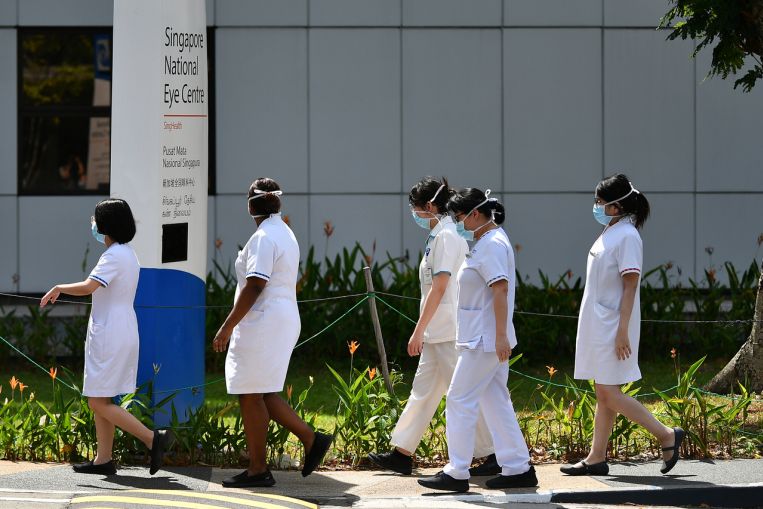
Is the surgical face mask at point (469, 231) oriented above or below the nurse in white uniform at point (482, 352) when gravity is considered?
above

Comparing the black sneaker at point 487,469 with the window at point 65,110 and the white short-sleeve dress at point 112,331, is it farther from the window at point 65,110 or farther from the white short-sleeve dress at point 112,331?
the window at point 65,110

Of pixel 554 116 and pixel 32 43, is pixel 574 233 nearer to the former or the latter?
pixel 554 116

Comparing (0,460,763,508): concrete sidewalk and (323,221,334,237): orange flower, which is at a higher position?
(323,221,334,237): orange flower

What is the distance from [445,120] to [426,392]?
684 cm

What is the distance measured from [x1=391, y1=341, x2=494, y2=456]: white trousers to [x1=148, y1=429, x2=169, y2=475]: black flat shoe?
1.43 meters

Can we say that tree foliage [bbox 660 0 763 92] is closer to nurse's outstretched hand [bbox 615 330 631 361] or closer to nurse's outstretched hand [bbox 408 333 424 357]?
nurse's outstretched hand [bbox 615 330 631 361]

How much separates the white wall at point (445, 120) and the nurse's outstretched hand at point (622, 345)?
6767mm

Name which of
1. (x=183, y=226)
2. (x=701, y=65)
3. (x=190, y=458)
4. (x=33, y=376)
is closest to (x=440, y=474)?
(x=190, y=458)

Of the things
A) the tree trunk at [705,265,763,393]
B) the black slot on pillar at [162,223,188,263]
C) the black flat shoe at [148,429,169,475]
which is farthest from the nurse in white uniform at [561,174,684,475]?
the black slot on pillar at [162,223,188,263]

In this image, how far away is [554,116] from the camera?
15.0m

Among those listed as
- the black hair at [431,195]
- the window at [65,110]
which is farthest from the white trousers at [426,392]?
the window at [65,110]

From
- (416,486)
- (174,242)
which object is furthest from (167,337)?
(416,486)

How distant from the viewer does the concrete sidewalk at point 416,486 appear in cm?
796

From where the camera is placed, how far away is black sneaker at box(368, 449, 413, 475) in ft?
28.3
